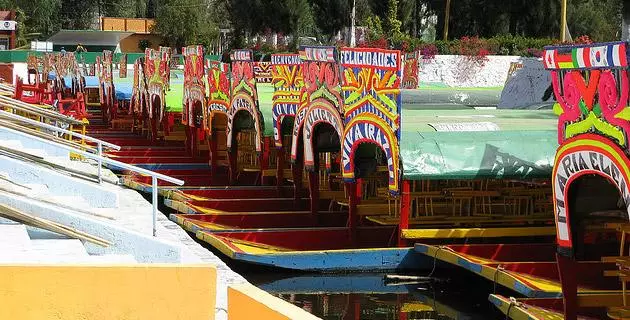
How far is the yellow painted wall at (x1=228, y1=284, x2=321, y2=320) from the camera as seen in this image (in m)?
5.53

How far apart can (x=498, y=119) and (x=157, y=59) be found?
11875mm

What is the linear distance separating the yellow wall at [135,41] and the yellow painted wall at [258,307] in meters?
78.0

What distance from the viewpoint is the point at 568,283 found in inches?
445

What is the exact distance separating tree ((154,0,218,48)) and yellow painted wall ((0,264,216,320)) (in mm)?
69365

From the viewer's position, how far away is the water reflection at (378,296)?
46.3 ft

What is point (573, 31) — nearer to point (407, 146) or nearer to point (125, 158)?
point (125, 158)

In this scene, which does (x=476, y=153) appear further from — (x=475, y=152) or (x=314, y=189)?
(x=314, y=189)

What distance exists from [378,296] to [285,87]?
18.8ft

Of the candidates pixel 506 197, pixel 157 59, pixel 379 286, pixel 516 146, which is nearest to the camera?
pixel 379 286

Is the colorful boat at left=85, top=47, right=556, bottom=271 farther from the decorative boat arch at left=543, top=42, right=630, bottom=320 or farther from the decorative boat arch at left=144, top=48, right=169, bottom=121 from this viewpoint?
the decorative boat arch at left=144, top=48, right=169, bottom=121

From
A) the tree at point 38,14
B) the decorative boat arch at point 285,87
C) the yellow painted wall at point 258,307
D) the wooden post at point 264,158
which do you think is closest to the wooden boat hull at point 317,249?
the decorative boat arch at point 285,87

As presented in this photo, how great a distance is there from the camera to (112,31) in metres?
83.8

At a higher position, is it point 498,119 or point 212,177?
point 498,119

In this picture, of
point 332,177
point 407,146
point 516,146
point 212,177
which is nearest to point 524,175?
point 516,146
